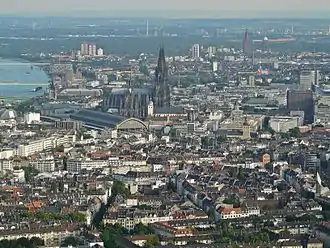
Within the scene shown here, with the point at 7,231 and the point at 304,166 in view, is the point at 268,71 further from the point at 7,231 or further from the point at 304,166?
the point at 7,231

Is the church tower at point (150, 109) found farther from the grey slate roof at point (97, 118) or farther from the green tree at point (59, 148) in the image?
the green tree at point (59, 148)

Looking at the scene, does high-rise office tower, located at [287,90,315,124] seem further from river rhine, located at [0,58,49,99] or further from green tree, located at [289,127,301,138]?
river rhine, located at [0,58,49,99]

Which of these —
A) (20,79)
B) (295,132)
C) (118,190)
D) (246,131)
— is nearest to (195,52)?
(20,79)

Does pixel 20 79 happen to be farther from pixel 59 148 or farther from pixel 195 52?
pixel 59 148

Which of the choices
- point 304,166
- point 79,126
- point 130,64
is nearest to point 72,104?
point 79,126

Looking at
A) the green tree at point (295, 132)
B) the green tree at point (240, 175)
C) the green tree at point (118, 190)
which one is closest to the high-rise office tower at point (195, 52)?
the green tree at point (295, 132)

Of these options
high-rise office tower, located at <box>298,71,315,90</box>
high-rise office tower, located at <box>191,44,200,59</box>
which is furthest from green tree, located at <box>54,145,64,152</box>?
high-rise office tower, located at <box>191,44,200,59</box>
